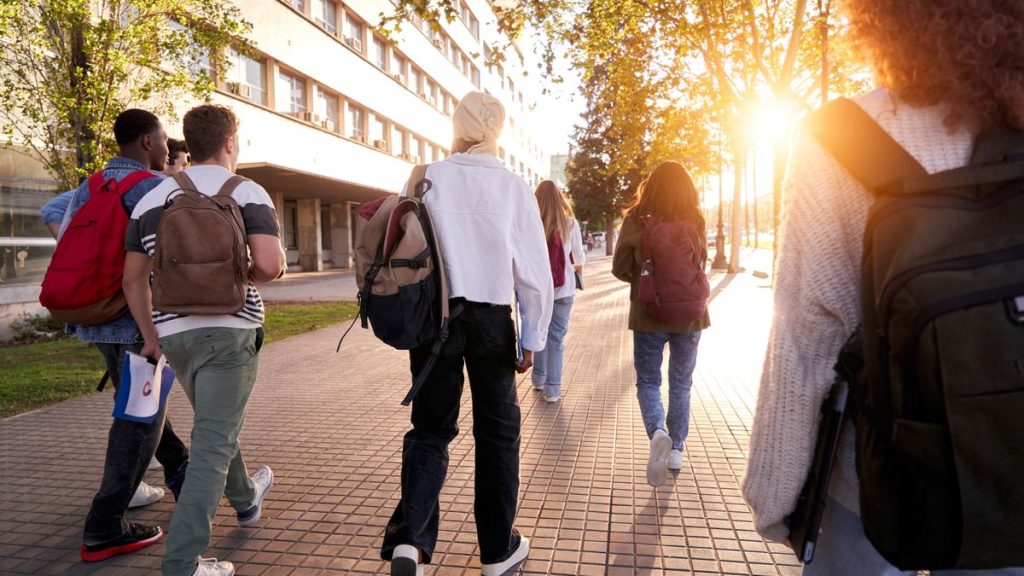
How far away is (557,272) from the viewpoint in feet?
20.9

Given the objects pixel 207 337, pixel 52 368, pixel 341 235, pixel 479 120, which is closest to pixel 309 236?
pixel 341 235

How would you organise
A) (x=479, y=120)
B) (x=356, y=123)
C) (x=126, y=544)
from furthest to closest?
(x=356, y=123) < (x=126, y=544) < (x=479, y=120)

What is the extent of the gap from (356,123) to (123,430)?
28.1 m

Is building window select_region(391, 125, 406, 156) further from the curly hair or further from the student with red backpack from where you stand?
the curly hair

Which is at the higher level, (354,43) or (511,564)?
(354,43)

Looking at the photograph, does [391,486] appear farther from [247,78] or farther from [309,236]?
[309,236]

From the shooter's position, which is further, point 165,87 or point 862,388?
point 165,87

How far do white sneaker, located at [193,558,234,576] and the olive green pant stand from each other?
0.10 m

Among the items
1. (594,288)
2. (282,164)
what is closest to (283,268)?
(594,288)

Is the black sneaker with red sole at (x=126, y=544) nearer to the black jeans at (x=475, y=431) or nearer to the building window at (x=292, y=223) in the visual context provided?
the black jeans at (x=475, y=431)

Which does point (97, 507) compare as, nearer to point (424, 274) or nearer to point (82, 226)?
point (82, 226)

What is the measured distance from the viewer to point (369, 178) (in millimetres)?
29969

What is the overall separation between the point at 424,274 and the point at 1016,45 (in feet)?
6.34

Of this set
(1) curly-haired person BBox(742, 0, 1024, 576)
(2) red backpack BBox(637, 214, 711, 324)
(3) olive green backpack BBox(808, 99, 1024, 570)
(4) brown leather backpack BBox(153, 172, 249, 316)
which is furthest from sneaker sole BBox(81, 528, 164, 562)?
(3) olive green backpack BBox(808, 99, 1024, 570)
